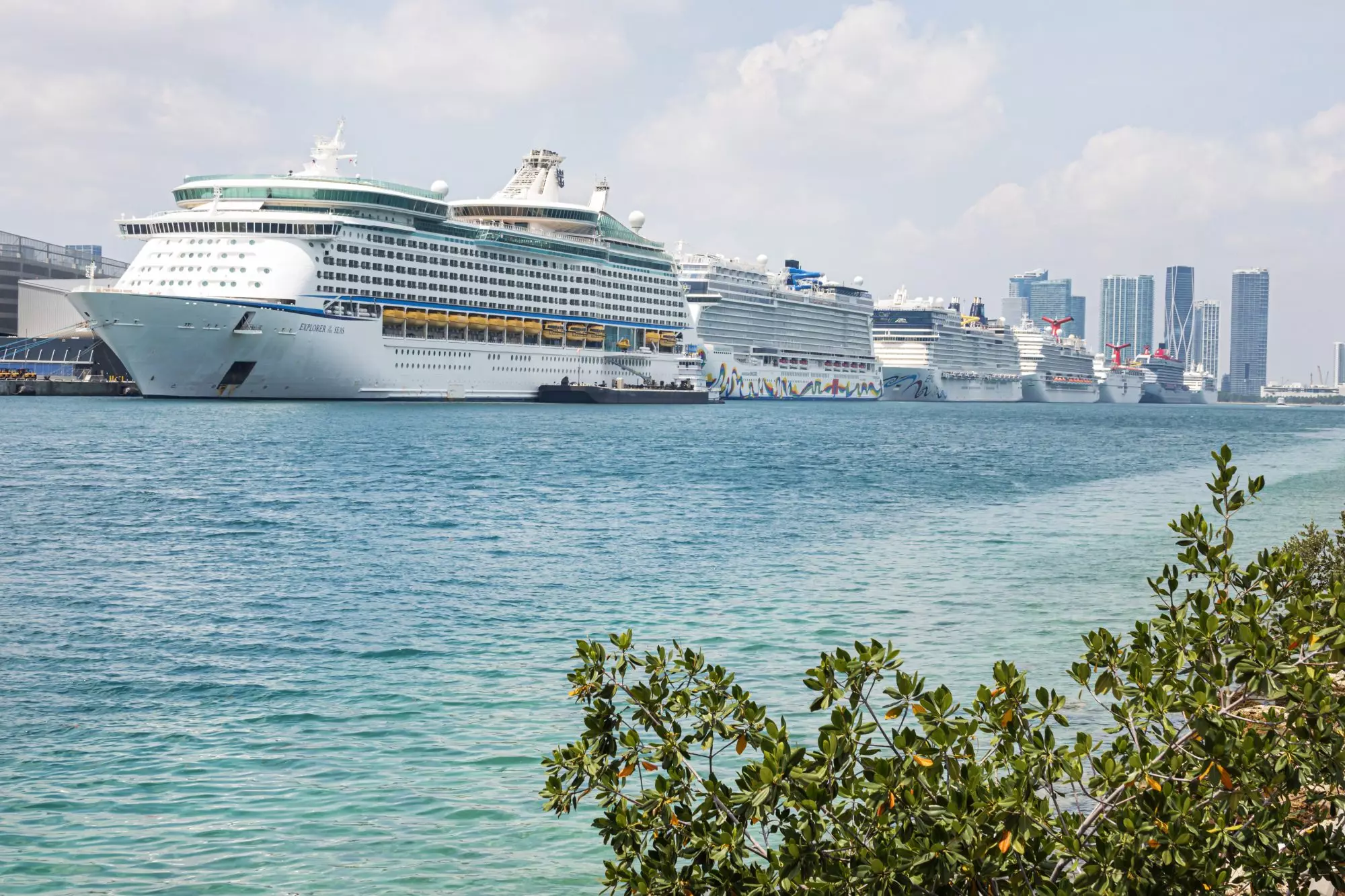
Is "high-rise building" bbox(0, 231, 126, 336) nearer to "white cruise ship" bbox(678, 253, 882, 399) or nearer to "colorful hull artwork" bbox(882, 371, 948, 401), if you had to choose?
"white cruise ship" bbox(678, 253, 882, 399)

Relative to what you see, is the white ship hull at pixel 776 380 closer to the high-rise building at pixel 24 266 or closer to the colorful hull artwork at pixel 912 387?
the colorful hull artwork at pixel 912 387

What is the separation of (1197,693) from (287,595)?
56.4 feet

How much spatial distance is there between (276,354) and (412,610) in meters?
62.6

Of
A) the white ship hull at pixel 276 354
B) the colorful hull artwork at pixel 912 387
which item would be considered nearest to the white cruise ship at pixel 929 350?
the colorful hull artwork at pixel 912 387

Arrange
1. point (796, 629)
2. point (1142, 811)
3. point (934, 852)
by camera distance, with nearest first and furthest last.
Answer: point (934, 852) < point (1142, 811) < point (796, 629)

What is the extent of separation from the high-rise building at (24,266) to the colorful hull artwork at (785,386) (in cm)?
6332

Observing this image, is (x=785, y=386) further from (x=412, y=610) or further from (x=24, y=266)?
(x=412, y=610)

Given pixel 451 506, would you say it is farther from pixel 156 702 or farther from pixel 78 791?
pixel 78 791

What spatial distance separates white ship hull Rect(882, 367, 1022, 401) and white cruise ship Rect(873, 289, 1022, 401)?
0.32 feet

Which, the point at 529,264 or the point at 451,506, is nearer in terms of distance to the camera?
the point at 451,506

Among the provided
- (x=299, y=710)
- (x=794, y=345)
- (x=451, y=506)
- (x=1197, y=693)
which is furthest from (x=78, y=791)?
(x=794, y=345)


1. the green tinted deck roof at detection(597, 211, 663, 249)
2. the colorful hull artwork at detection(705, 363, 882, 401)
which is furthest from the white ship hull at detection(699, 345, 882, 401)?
the green tinted deck roof at detection(597, 211, 663, 249)

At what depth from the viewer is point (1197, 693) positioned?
5.63 m

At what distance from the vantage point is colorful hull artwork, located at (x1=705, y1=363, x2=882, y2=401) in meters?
135
